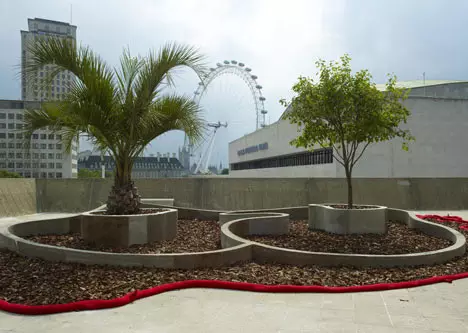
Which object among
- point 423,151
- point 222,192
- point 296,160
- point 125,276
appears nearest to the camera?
point 125,276

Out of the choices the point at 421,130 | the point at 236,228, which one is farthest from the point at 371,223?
the point at 421,130

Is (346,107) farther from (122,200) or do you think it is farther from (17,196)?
(17,196)

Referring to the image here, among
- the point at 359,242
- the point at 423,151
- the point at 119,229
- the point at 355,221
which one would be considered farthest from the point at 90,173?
the point at 359,242

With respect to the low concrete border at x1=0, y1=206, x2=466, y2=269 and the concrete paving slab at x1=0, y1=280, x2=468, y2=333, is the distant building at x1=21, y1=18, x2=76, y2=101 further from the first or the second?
the concrete paving slab at x1=0, y1=280, x2=468, y2=333

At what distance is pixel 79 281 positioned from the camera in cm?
519

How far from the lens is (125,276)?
214 inches

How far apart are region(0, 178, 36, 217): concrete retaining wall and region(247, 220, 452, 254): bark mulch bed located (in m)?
10.3

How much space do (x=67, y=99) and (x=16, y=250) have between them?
2829 millimetres

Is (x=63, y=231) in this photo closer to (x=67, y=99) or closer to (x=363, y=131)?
(x=67, y=99)

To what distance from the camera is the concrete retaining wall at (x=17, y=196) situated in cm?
1443

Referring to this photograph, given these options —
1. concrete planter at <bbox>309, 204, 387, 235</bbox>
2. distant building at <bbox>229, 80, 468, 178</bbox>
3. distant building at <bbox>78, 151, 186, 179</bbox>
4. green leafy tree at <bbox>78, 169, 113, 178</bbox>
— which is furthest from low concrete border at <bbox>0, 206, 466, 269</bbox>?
green leafy tree at <bbox>78, 169, 113, 178</bbox>

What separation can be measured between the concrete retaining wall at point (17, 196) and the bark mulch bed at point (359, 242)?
1032 cm

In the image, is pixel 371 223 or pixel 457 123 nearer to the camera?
pixel 371 223

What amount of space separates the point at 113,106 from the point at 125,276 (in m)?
3.74
